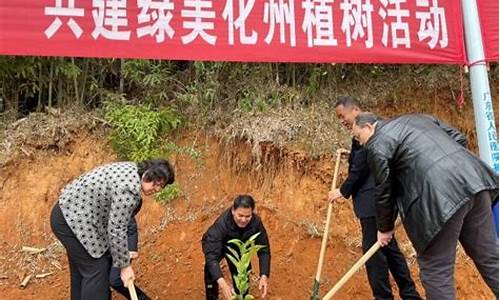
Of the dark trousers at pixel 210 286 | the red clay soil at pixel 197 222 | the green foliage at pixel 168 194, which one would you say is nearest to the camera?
the dark trousers at pixel 210 286

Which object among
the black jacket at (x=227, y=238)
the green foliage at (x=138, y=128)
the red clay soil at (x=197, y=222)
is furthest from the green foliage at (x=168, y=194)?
the black jacket at (x=227, y=238)

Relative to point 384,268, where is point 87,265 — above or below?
above

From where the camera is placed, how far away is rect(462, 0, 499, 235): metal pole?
3.87m

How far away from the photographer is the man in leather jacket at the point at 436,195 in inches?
109

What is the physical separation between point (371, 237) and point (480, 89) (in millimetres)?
1403

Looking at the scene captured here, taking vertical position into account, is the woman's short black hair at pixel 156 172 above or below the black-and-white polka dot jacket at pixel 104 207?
above

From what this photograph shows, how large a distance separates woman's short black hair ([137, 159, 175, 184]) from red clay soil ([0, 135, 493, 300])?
4.51 feet

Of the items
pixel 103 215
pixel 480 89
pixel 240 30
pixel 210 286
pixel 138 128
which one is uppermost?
pixel 240 30

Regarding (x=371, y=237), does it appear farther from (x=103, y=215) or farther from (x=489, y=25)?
(x=489, y=25)

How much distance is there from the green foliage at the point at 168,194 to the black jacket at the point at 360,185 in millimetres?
1744

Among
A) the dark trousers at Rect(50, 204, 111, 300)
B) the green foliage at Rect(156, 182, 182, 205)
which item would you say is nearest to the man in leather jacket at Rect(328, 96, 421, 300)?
the dark trousers at Rect(50, 204, 111, 300)

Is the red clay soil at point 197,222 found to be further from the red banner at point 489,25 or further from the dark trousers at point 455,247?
the red banner at point 489,25

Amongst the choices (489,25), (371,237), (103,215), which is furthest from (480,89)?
(103,215)

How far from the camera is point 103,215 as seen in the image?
9.65 feet
